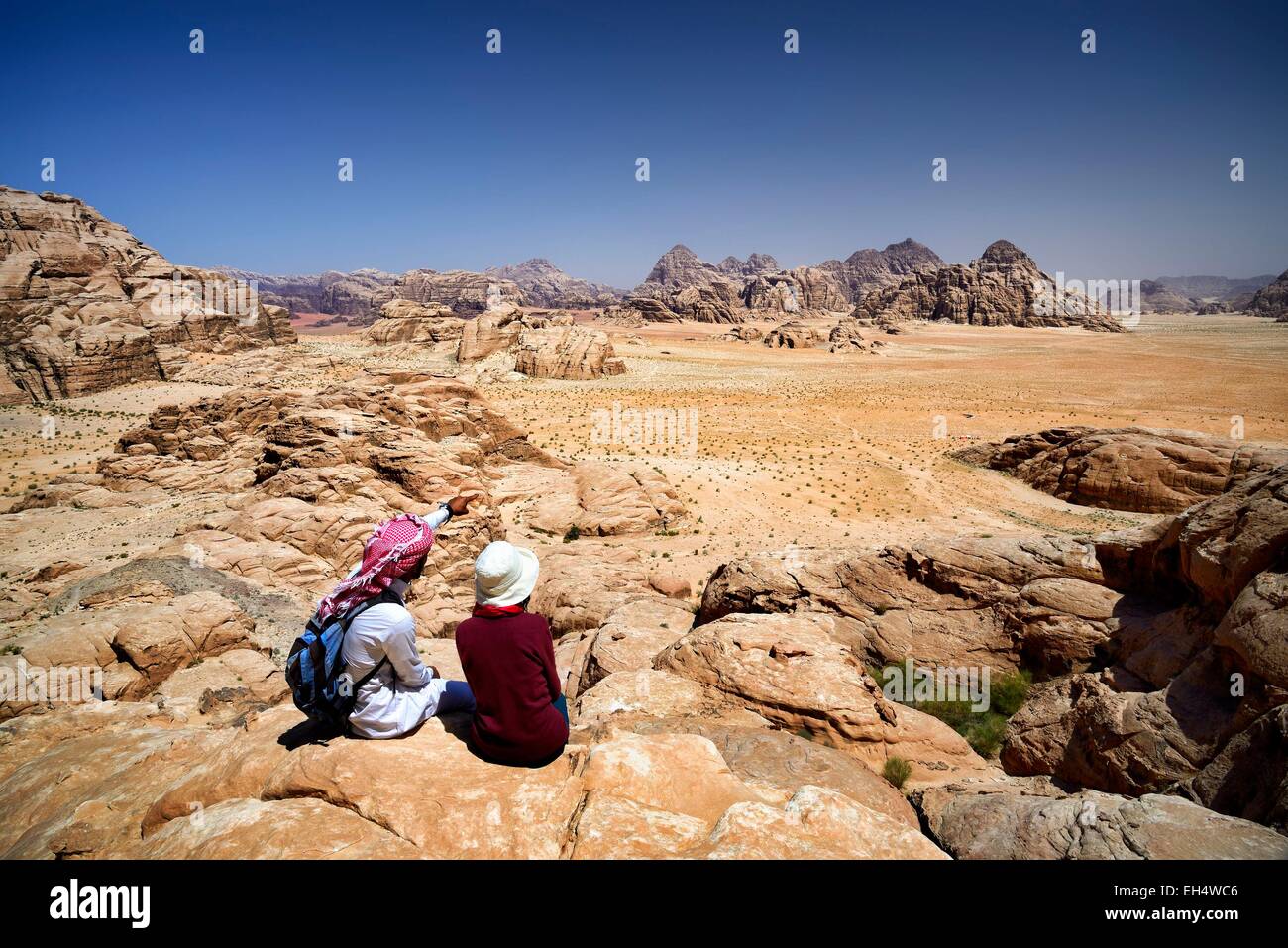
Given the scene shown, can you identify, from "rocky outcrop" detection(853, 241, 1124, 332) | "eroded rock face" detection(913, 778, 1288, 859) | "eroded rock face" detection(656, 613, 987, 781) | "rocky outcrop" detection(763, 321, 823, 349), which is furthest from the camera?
"rocky outcrop" detection(853, 241, 1124, 332)

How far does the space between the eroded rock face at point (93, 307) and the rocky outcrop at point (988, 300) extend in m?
129

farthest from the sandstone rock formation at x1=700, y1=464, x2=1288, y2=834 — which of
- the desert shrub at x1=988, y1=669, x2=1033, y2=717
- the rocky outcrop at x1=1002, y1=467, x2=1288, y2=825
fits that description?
the desert shrub at x1=988, y1=669, x2=1033, y2=717

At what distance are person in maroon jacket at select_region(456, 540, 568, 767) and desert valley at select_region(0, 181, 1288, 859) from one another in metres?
0.24

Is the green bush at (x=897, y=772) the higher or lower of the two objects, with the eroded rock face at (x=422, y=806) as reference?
lower

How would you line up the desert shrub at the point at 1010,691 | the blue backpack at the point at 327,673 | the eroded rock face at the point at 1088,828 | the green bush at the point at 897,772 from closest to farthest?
the eroded rock face at the point at 1088,828, the blue backpack at the point at 327,673, the green bush at the point at 897,772, the desert shrub at the point at 1010,691

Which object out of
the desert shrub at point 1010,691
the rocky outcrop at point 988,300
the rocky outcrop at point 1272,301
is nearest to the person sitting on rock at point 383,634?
the desert shrub at point 1010,691

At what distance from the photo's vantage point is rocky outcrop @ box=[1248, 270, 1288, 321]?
518ft

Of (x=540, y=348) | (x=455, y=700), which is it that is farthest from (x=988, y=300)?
(x=455, y=700)

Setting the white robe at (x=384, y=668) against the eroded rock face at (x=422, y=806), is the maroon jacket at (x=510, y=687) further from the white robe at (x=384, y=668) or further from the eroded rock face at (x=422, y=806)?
the white robe at (x=384, y=668)

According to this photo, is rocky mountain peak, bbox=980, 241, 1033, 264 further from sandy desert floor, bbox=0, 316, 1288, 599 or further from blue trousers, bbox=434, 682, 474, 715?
blue trousers, bbox=434, 682, 474, 715

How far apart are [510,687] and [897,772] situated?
4.99m

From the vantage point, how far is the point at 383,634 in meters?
4.41

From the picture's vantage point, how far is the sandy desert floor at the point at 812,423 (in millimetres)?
20922

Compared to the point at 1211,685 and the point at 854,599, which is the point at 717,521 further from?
the point at 1211,685
